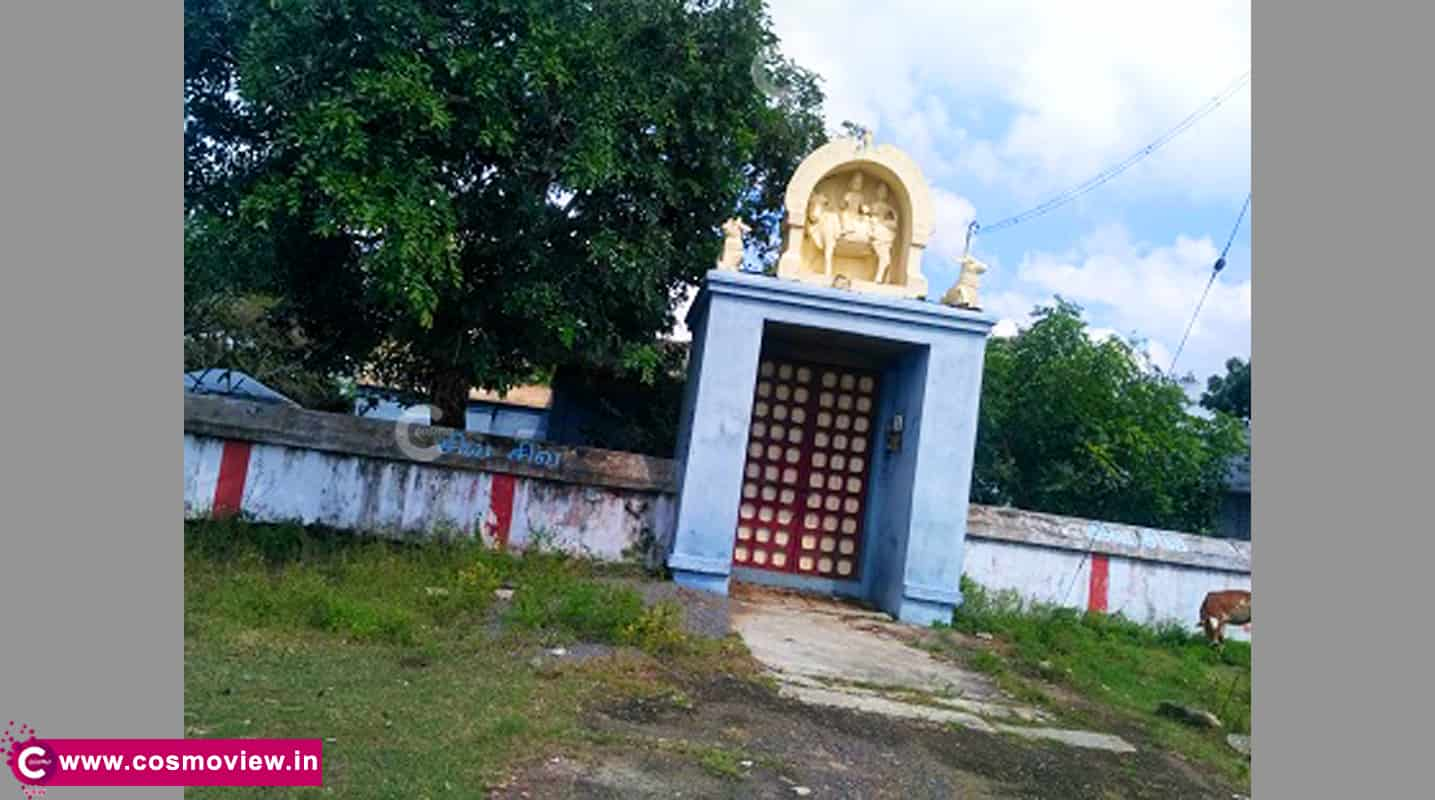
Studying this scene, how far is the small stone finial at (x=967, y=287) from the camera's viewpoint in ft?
33.8

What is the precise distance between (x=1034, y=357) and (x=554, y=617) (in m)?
10.4

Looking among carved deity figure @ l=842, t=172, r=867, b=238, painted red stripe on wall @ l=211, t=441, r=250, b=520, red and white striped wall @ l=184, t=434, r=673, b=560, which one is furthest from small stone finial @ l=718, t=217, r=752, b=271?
painted red stripe on wall @ l=211, t=441, r=250, b=520

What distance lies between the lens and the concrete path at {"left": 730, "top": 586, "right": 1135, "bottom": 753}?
6.64 meters

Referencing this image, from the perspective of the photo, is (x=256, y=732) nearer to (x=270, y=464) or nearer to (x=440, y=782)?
(x=440, y=782)

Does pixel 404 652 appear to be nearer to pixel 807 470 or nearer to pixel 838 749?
pixel 838 749

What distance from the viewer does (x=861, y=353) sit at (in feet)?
37.0

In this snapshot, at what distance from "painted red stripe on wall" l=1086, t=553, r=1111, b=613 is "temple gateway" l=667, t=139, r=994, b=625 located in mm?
2152

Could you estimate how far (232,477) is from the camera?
9.90 meters

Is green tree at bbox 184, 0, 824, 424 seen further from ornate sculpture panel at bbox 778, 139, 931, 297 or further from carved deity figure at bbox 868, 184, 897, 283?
carved deity figure at bbox 868, 184, 897, 283

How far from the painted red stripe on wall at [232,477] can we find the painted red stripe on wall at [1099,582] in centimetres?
840

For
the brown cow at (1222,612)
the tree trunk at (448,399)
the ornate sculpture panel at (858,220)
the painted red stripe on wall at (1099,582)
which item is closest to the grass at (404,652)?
the tree trunk at (448,399)

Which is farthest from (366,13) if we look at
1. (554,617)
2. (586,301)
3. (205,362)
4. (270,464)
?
(205,362)

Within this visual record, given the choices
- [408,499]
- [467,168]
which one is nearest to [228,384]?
[408,499]
